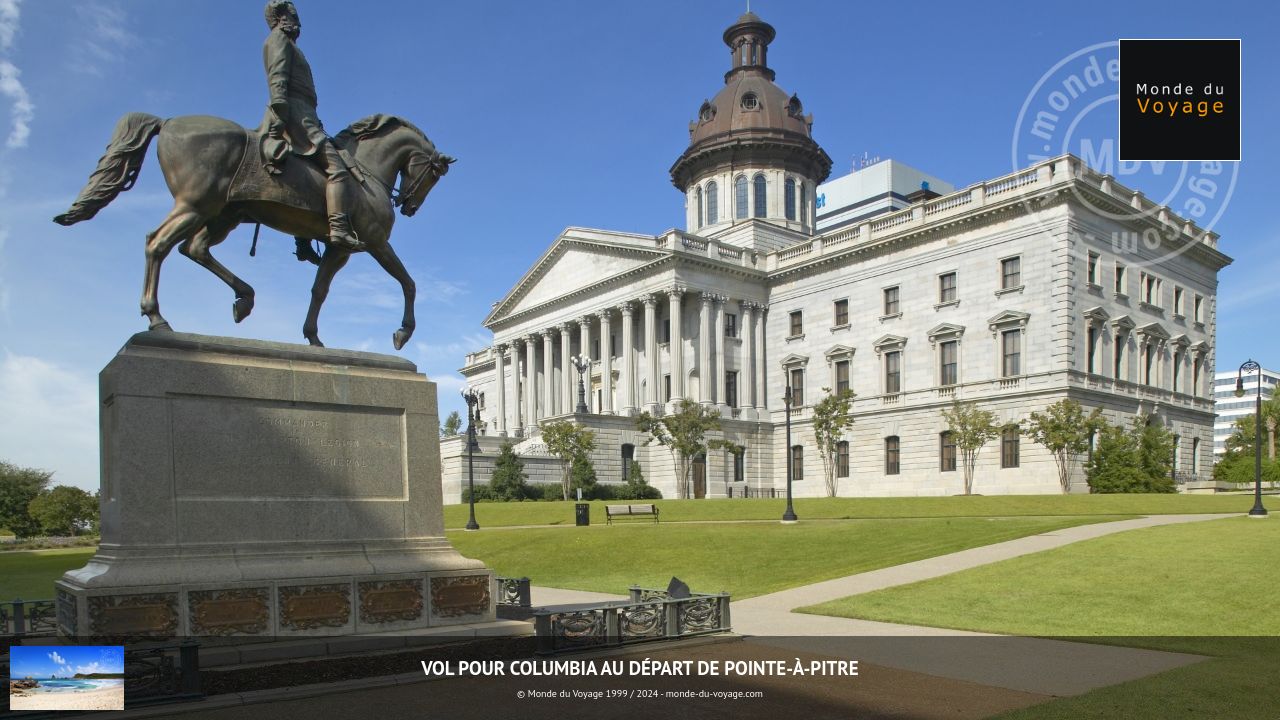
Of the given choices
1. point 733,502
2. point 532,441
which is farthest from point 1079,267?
point 532,441

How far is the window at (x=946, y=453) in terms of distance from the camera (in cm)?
5909

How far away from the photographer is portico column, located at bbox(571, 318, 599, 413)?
75.1m

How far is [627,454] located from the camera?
68.3 meters

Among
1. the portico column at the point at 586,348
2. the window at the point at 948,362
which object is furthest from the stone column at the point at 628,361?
the window at the point at 948,362

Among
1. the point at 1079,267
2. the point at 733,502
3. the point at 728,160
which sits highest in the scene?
the point at 728,160

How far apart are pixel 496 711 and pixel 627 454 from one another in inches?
2331

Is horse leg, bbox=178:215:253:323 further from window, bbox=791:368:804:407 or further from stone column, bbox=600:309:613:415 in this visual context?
stone column, bbox=600:309:613:415

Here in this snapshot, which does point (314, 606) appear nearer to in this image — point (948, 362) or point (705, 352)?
point (948, 362)

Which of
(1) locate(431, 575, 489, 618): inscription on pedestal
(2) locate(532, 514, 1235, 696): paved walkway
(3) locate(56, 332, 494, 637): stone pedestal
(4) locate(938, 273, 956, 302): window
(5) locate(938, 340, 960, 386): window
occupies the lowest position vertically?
(2) locate(532, 514, 1235, 696): paved walkway

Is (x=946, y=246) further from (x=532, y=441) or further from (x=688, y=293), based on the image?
(x=532, y=441)

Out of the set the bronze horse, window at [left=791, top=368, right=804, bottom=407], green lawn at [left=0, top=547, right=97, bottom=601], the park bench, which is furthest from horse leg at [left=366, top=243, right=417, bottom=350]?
window at [left=791, top=368, right=804, bottom=407]

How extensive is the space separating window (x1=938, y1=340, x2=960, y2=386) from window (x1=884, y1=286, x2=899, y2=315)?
4.63m

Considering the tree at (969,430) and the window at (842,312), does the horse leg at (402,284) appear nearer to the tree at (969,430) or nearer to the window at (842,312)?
the tree at (969,430)

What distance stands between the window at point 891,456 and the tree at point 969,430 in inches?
202
